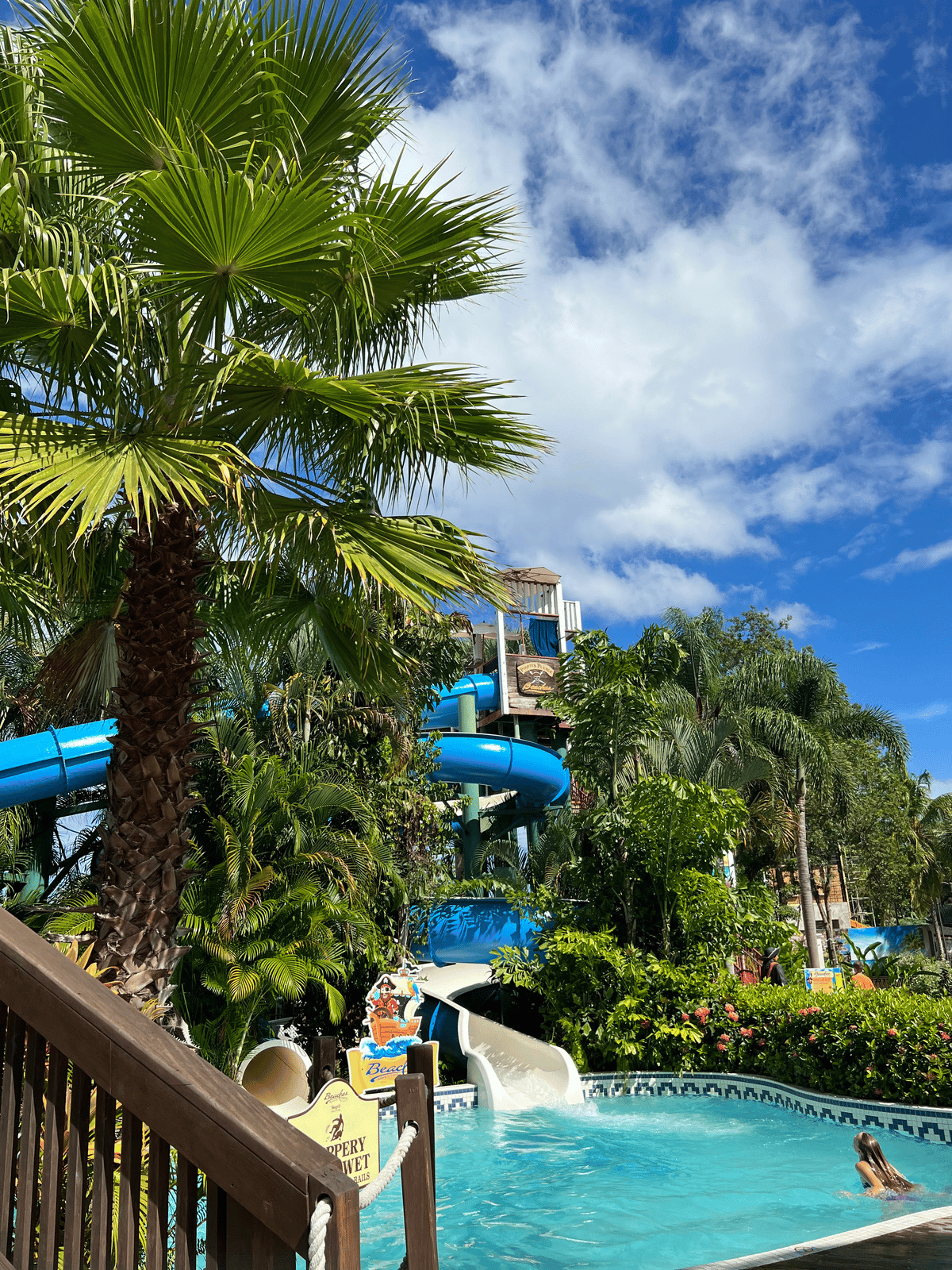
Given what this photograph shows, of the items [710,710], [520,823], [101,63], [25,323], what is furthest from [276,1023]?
[710,710]

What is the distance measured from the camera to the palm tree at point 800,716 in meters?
24.4

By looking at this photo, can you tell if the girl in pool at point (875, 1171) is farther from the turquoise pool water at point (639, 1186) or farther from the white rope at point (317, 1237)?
the white rope at point (317, 1237)

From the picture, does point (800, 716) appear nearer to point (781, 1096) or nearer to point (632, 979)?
point (632, 979)

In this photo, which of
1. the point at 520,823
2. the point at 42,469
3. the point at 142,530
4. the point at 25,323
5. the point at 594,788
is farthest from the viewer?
the point at 520,823

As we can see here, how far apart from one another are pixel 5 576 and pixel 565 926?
9793 millimetres

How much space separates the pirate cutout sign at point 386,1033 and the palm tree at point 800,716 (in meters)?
16.3

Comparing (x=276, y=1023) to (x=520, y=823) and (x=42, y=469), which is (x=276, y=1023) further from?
(x=520, y=823)

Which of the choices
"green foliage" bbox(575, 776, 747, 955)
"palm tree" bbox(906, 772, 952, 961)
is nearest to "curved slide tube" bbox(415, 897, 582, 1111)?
"green foliage" bbox(575, 776, 747, 955)

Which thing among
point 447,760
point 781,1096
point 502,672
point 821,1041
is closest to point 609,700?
point 821,1041

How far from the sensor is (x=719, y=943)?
12961 millimetres

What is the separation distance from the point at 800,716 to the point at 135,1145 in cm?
2703

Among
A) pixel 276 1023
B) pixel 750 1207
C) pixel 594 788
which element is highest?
pixel 594 788

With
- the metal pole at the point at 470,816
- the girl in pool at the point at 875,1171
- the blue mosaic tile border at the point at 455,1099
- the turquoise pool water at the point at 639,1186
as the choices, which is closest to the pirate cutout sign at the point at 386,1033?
the turquoise pool water at the point at 639,1186

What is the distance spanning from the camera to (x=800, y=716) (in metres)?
27.0
